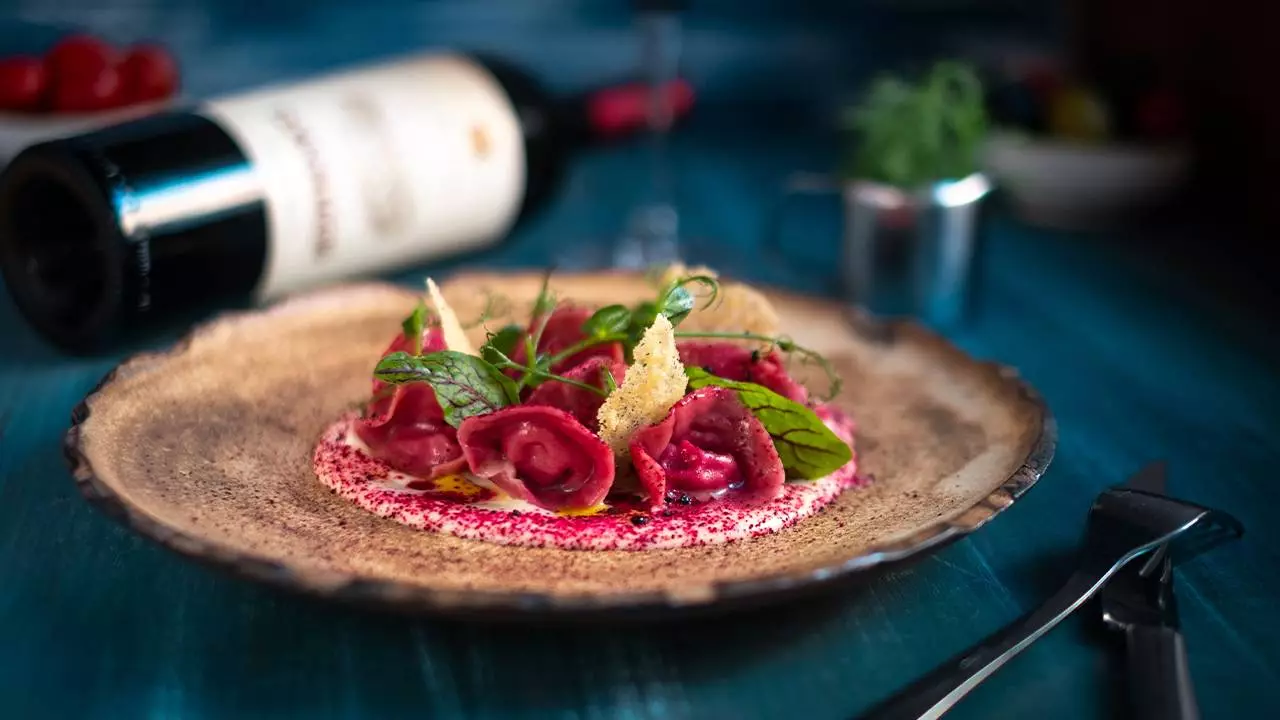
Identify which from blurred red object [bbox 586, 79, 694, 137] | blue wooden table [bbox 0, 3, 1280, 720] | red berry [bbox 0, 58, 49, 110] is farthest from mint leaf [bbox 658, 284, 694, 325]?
red berry [bbox 0, 58, 49, 110]

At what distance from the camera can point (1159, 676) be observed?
0.82 metres

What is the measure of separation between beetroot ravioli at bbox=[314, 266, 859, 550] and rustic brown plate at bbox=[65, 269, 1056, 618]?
0.03m

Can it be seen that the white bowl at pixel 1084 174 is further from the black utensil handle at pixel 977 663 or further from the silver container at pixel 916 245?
the black utensil handle at pixel 977 663

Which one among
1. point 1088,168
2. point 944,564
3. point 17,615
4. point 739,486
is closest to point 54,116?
point 17,615

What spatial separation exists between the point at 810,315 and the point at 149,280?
75 cm

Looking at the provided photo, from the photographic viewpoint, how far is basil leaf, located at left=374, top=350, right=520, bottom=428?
1.01 m

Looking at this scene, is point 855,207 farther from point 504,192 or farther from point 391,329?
point 391,329

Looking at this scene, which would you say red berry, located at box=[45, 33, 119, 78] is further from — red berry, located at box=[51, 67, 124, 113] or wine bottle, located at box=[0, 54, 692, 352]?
Result: wine bottle, located at box=[0, 54, 692, 352]

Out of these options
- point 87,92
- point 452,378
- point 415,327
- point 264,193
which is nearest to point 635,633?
point 452,378

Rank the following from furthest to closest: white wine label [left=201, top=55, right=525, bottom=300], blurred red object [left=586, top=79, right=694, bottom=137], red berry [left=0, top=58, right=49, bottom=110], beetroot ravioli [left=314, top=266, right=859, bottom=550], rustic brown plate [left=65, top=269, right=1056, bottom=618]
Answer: blurred red object [left=586, top=79, right=694, bottom=137] < red berry [left=0, top=58, right=49, bottom=110] < white wine label [left=201, top=55, right=525, bottom=300] < beetroot ravioli [left=314, top=266, right=859, bottom=550] < rustic brown plate [left=65, top=269, right=1056, bottom=618]

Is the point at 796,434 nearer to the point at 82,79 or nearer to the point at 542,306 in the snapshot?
the point at 542,306

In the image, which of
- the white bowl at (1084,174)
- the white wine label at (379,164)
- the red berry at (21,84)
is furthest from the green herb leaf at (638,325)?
the red berry at (21,84)

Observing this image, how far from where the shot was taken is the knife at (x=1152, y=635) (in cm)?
80

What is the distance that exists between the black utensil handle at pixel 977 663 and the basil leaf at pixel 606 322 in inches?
16.6
